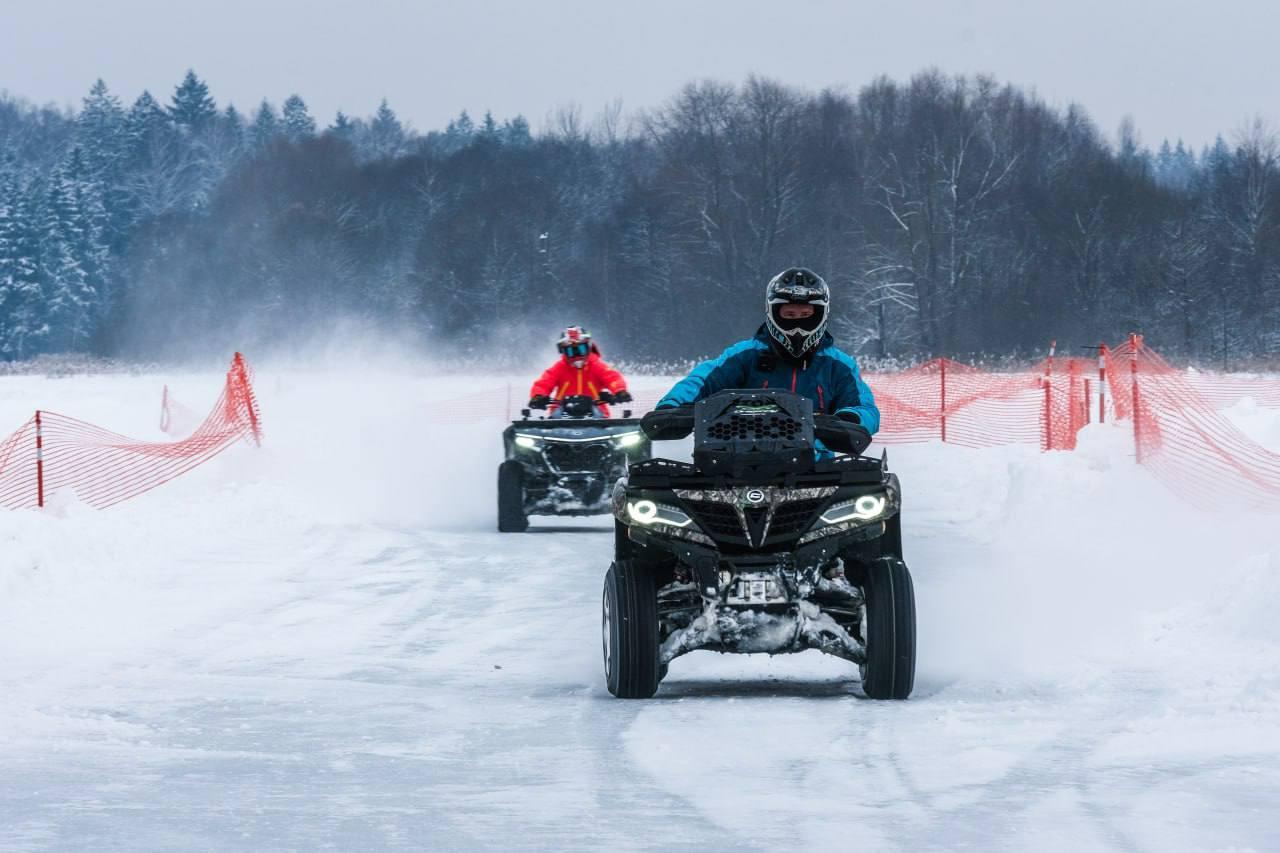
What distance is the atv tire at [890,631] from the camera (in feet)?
27.3

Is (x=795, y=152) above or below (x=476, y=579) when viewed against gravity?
above

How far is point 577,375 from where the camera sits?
2073 cm

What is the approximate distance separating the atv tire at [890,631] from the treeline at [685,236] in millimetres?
60160

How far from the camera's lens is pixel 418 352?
87062mm

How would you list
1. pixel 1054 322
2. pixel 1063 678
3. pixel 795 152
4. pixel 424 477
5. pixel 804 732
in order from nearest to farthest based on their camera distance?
1. pixel 804 732
2. pixel 1063 678
3. pixel 424 477
4. pixel 1054 322
5. pixel 795 152

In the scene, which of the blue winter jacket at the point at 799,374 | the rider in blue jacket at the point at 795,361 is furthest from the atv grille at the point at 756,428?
the blue winter jacket at the point at 799,374

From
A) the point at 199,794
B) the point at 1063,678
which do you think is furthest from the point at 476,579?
the point at 199,794

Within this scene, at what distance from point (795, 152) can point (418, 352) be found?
62.6ft

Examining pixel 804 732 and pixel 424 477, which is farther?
pixel 424 477

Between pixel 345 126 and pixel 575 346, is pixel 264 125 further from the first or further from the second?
pixel 575 346

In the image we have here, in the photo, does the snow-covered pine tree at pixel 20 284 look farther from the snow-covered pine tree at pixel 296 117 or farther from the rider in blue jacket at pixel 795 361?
the rider in blue jacket at pixel 795 361

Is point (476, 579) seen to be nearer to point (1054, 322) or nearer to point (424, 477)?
point (424, 477)

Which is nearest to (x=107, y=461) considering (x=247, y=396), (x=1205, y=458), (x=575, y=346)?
(x=247, y=396)

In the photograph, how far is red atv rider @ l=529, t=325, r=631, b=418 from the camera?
2027 cm
